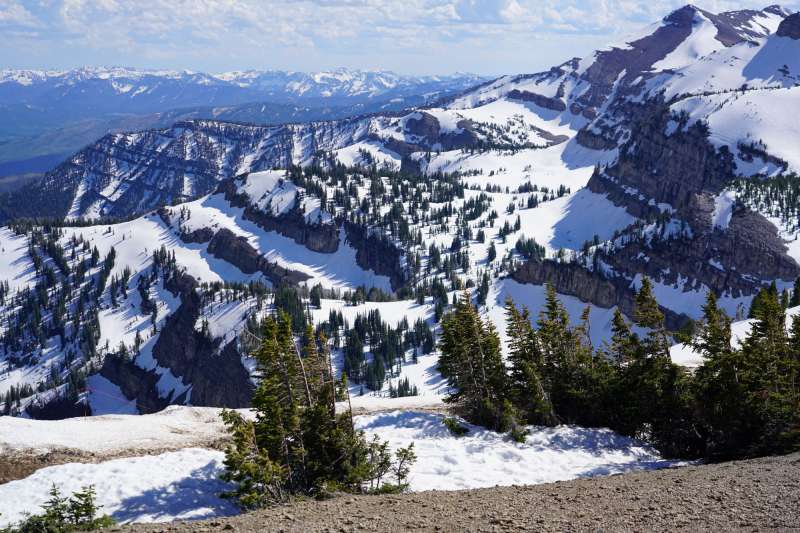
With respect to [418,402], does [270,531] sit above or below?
above

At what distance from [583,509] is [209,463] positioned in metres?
22.6

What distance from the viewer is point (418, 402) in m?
61.2

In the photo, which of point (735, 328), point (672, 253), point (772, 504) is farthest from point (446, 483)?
point (672, 253)

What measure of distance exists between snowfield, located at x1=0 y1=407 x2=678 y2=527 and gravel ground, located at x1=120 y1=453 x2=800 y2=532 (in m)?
6.24

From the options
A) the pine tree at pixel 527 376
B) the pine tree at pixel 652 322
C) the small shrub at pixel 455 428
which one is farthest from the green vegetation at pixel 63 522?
the pine tree at pixel 652 322

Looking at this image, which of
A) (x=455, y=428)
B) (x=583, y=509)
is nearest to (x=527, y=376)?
(x=455, y=428)

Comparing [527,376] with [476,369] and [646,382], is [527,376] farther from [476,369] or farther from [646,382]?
[646,382]

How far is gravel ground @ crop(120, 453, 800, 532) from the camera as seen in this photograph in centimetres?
2239

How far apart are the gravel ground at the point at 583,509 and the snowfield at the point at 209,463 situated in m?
6.24

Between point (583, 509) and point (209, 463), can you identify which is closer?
point (583, 509)

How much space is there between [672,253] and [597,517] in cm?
18592

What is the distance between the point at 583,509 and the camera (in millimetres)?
24328

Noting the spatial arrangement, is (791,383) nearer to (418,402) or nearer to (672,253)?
(418,402)

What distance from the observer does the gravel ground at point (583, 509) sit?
73.5 ft
